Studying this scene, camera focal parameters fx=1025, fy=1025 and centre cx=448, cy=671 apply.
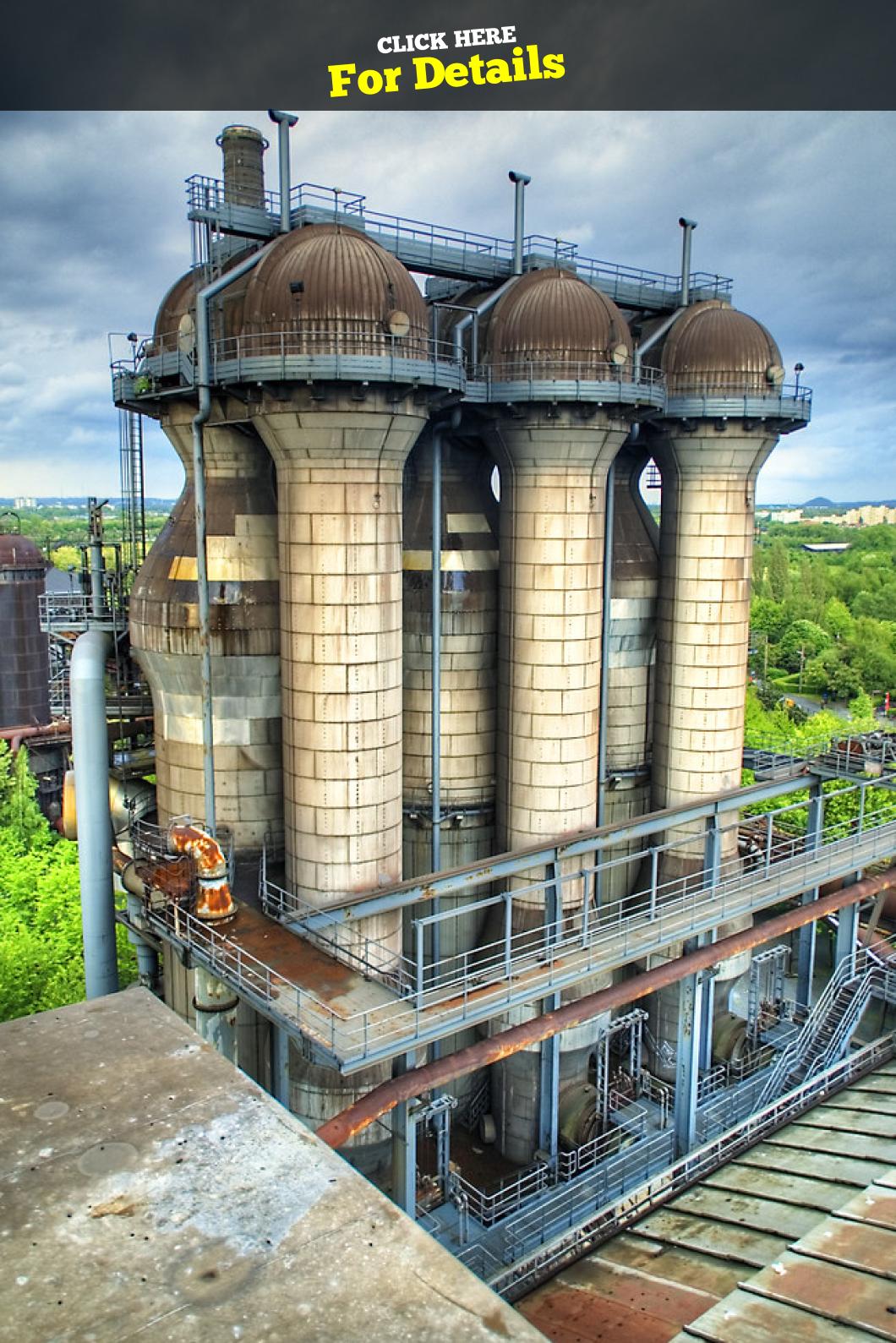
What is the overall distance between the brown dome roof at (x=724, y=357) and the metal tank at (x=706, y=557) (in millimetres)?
26

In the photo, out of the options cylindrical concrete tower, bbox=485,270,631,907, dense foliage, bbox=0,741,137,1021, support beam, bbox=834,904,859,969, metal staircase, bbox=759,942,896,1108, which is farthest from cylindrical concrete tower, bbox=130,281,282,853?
support beam, bbox=834,904,859,969

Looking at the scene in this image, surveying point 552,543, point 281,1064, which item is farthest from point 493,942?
point 552,543

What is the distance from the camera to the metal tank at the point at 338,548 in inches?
817

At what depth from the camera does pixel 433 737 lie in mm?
26797

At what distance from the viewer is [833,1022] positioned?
1136 inches

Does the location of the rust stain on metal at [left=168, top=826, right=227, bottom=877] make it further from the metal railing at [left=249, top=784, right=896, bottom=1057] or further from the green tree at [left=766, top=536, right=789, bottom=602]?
the green tree at [left=766, top=536, right=789, bottom=602]

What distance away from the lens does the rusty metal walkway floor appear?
14.3 m

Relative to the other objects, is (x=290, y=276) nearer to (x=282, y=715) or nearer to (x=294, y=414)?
(x=294, y=414)

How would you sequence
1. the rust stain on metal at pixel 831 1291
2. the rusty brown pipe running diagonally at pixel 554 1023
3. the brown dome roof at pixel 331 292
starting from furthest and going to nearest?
1. the brown dome roof at pixel 331 292
2. the rusty brown pipe running diagonally at pixel 554 1023
3. the rust stain on metal at pixel 831 1291

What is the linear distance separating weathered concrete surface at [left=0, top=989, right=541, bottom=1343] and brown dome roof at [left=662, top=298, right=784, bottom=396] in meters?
24.0

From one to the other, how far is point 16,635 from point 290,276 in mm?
37136

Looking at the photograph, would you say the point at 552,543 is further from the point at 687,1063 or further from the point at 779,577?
the point at 779,577

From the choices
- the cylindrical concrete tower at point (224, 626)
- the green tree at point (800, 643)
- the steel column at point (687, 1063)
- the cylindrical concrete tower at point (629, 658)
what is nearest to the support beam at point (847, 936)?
the cylindrical concrete tower at point (629, 658)

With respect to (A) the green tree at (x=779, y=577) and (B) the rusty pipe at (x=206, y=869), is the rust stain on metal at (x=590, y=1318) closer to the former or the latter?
(B) the rusty pipe at (x=206, y=869)
